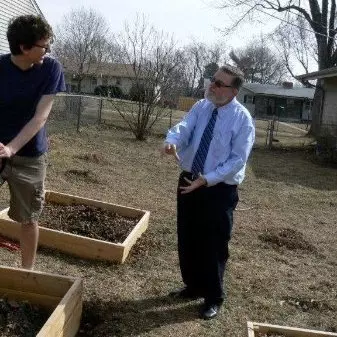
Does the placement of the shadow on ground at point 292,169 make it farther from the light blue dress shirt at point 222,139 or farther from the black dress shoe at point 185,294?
the light blue dress shirt at point 222,139

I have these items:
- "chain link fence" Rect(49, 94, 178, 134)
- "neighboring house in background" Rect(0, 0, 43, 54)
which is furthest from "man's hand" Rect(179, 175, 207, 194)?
"neighboring house in background" Rect(0, 0, 43, 54)

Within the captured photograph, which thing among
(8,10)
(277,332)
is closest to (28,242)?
(277,332)

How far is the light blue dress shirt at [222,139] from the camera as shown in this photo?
10.7ft

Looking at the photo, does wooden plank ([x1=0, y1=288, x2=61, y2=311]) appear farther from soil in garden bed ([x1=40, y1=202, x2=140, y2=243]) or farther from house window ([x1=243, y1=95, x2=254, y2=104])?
house window ([x1=243, y1=95, x2=254, y2=104])

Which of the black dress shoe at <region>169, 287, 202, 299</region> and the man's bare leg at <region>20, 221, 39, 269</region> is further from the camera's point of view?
the black dress shoe at <region>169, 287, 202, 299</region>

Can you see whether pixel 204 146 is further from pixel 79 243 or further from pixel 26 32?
pixel 79 243

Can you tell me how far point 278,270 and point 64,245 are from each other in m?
2.11

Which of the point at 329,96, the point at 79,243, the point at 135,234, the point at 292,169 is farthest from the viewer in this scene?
the point at 329,96

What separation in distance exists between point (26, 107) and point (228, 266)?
2630 mm

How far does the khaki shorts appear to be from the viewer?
3.20 metres

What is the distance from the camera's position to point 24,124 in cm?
315

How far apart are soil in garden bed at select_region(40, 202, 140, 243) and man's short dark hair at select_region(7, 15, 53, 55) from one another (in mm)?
2375

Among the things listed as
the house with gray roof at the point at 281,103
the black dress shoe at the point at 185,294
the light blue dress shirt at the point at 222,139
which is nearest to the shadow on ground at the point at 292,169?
the black dress shoe at the point at 185,294

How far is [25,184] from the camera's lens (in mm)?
3221
